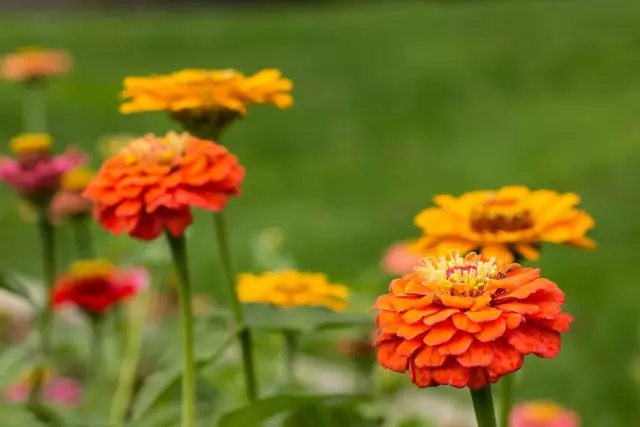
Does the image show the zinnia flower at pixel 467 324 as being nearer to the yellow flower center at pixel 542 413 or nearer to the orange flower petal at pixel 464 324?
the orange flower petal at pixel 464 324

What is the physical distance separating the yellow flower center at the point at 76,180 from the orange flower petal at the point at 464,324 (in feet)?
2.29

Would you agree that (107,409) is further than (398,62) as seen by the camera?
No

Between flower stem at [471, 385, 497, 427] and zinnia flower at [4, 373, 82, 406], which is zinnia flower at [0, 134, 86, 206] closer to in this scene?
zinnia flower at [4, 373, 82, 406]

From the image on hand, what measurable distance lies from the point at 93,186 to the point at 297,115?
346cm

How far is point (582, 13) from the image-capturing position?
529 centimetres

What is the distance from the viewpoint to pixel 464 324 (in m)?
0.51

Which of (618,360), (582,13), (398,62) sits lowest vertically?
(618,360)

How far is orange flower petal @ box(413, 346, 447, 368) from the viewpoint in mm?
508

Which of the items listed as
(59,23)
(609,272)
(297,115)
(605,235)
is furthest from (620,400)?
(59,23)

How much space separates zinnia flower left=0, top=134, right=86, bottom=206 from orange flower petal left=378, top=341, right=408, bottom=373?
581 mm

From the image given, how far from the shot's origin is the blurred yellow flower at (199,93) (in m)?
0.74

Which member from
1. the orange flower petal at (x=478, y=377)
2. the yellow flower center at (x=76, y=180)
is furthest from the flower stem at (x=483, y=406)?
the yellow flower center at (x=76, y=180)

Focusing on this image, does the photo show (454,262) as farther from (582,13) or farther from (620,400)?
(582,13)

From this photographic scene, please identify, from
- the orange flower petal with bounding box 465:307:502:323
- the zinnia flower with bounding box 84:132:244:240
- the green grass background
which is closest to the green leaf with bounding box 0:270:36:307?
the zinnia flower with bounding box 84:132:244:240
